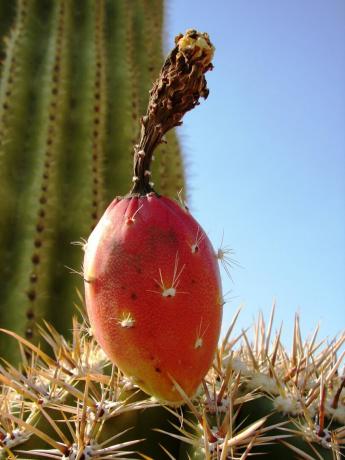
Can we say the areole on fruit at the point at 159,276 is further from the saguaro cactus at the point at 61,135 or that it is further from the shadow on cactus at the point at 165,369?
the saguaro cactus at the point at 61,135

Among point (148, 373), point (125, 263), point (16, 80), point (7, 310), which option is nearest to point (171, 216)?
point (125, 263)

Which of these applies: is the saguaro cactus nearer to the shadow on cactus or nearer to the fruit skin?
the shadow on cactus

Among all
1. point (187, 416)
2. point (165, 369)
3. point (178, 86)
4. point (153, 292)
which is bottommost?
point (187, 416)

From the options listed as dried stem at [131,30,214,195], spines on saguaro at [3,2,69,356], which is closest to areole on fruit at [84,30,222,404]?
dried stem at [131,30,214,195]

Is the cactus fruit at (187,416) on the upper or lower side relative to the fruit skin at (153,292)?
lower

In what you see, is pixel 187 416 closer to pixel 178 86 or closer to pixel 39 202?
pixel 178 86

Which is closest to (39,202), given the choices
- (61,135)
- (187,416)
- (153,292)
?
(61,135)

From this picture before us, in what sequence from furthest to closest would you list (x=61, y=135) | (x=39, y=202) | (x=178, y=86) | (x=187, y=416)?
1. (x=61, y=135)
2. (x=39, y=202)
3. (x=187, y=416)
4. (x=178, y=86)

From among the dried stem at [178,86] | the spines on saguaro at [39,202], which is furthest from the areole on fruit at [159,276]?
the spines on saguaro at [39,202]
